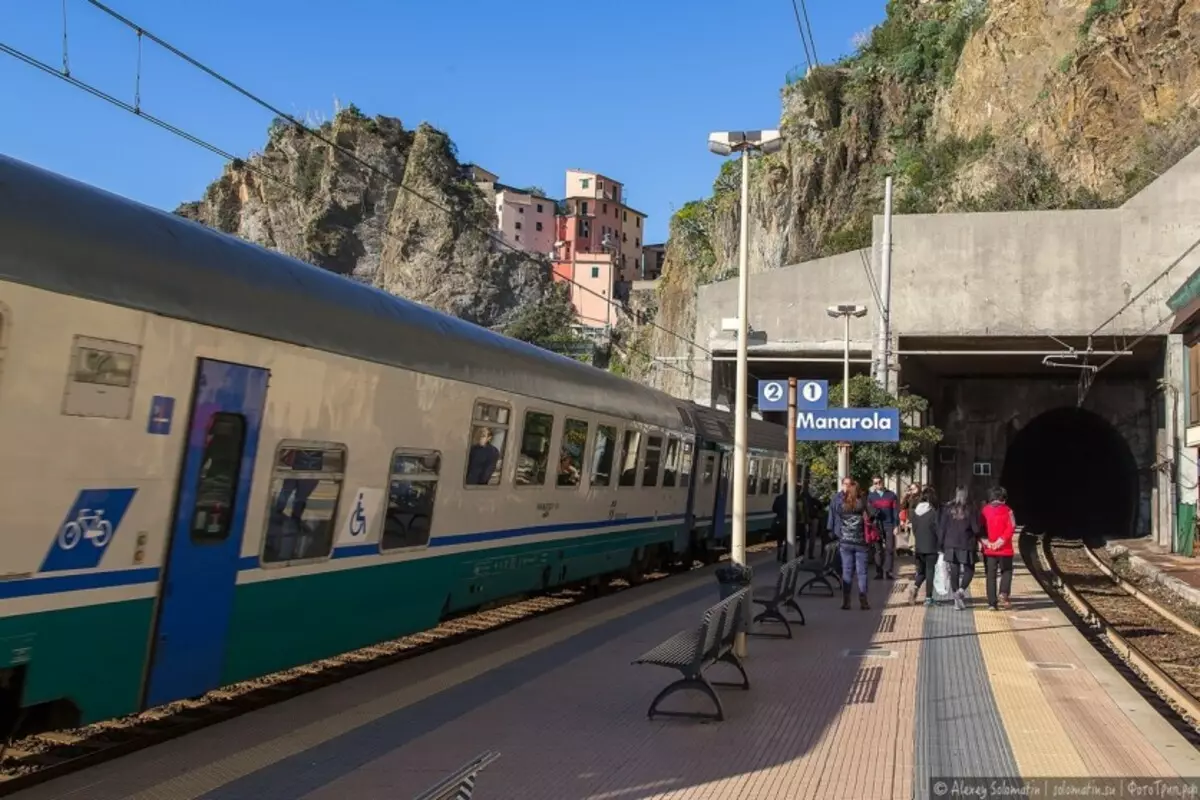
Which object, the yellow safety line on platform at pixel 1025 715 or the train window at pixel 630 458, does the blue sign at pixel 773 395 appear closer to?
the train window at pixel 630 458

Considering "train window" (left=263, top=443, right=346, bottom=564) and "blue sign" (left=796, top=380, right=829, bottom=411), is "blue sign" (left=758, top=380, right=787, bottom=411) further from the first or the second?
"train window" (left=263, top=443, right=346, bottom=564)

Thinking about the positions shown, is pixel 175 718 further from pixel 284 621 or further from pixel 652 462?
pixel 652 462

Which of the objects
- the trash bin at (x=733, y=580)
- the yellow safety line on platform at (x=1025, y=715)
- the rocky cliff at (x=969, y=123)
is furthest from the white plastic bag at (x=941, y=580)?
the rocky cliff at (x=969, y=123)

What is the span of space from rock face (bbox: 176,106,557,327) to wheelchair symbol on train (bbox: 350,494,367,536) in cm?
9619

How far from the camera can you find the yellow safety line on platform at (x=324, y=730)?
5.76 m

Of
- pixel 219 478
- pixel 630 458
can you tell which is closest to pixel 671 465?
pixel 630 458

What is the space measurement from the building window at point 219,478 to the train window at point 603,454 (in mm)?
7858

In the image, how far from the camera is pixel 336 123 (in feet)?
370

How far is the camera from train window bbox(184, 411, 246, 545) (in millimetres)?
6617

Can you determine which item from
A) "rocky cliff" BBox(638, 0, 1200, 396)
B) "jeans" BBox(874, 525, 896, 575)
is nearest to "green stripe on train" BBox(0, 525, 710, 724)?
"jeans" BBox(874, 525, 896, 575)

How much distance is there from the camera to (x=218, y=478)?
6762 mm

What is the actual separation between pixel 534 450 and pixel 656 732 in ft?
Answer: 17.8

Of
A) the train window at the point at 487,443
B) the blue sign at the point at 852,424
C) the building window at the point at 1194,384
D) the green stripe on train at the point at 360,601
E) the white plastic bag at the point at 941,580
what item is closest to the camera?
the green stripe on train at the point at 360,601

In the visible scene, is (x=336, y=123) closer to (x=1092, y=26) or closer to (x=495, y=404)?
(x=1092, y=26)
